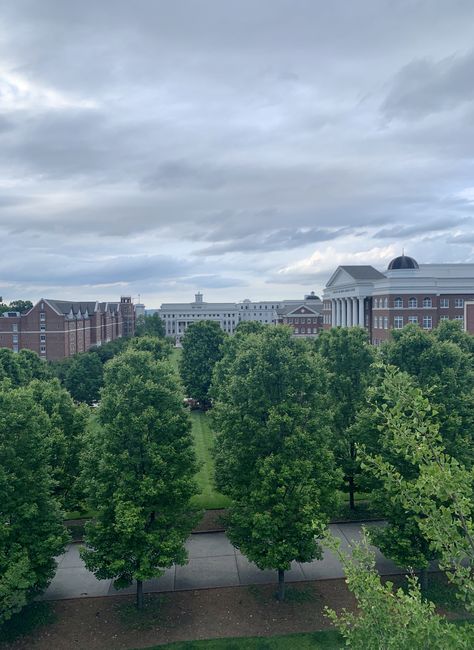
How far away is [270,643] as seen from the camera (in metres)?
16.5

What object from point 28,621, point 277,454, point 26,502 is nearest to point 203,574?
point 28,621

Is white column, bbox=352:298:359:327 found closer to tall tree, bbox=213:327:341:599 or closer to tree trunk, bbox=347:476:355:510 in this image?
tree trunk, bbox=347:476:355:510

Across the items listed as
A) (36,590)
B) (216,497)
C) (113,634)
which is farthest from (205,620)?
(216,497)

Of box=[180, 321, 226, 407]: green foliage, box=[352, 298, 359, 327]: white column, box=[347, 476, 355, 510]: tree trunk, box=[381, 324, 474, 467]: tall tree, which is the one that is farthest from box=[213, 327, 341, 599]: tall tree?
box=[352, 298, 359, 327]: white column

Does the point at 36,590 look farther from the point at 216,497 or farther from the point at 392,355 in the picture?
the point at 392,355

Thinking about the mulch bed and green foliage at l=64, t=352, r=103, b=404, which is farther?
green foliage at l=64, t=352, r=103, b=404

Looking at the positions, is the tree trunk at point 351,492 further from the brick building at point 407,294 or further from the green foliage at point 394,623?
the brick building at point 407,294

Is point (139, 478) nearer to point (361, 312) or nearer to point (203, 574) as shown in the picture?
point (203, 574)

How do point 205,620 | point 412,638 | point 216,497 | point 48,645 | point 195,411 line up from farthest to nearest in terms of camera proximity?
point 195,411
point 216,497
point 205,620
point 48,645
point 412,638

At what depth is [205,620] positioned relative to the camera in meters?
17.8

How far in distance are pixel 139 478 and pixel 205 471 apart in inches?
714

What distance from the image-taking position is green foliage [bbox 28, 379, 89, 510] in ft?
71.9

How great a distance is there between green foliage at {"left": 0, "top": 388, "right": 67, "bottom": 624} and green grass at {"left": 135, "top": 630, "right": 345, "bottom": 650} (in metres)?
4.78

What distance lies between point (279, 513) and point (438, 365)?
9.39 metres
